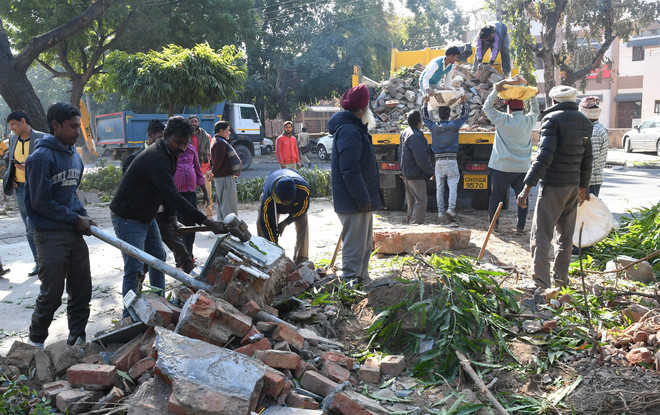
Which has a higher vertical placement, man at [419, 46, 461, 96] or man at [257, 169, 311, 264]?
man at [419, 46, 461, 96]

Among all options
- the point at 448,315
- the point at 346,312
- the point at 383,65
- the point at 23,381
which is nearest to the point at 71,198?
the point at 23,381

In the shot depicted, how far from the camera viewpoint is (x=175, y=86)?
38.8 feet

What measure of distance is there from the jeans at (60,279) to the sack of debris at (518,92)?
195 inches

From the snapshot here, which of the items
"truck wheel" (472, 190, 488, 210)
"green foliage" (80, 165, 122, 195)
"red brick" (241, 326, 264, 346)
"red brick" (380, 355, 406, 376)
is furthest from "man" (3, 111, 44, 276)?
"green foliage" (80, 165, 122, 195)

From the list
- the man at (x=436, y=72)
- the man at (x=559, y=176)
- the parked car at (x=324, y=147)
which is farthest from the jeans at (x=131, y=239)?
the parked car at (x=324, y=147)

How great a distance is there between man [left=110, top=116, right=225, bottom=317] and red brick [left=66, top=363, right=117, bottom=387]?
1.14m

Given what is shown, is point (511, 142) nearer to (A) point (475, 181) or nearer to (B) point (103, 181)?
(A) point (475, 181)

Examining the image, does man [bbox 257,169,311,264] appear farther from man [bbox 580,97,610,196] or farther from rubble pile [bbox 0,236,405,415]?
man [bbox 580,97,610,196]

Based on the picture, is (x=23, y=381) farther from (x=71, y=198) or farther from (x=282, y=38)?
(x=282, y=38)

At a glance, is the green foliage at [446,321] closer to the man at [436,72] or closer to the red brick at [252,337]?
the red brick at [252,337]

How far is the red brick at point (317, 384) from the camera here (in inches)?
115

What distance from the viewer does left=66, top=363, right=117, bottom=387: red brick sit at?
115 inches

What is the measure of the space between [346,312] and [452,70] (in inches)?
243

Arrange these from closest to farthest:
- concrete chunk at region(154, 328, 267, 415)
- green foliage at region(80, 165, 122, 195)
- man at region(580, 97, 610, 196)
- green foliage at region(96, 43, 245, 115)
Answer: concrete chunk at region(154, 328, 267, 415) < man at region(580, 97, 610, 196) < green foliage at region(96, 43, 245, 115) < green foliage at region(80, 165, 122, 195)
